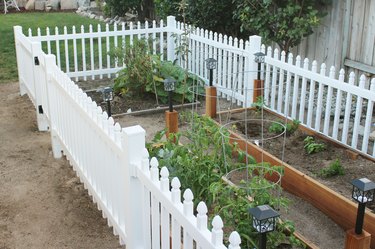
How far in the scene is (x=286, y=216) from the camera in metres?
4.74

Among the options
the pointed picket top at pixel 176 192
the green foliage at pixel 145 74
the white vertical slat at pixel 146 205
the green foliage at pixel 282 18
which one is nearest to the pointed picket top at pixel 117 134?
the white vertical slat at pixel 146 205

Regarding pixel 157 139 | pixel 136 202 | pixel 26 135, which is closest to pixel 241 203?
pixel 136 202

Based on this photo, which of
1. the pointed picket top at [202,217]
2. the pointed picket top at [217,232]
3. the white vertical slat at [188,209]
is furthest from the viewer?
the white vertical slat at [188,209]

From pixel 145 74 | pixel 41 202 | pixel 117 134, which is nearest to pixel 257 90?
pixel 145 74

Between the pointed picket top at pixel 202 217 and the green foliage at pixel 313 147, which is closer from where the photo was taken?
the pointed picket top at pixel 202 217

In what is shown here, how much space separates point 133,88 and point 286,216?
420cm

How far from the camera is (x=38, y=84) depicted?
6.91 meters

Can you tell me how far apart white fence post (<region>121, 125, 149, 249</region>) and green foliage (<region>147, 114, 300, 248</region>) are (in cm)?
46

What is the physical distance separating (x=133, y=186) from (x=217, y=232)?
1.26m

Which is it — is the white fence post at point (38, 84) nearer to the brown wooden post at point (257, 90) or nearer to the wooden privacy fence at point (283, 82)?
the wooden privacy fence at point (283, 82)

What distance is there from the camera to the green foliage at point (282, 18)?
8.45 metres

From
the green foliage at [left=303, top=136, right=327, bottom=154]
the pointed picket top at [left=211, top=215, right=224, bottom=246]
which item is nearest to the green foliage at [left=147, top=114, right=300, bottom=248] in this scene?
the pointed picket top at [left=211, top=215, right=224, bottom=246]

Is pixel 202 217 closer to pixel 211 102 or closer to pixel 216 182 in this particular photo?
pixel 216 182

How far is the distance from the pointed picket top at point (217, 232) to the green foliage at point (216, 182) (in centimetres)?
84
